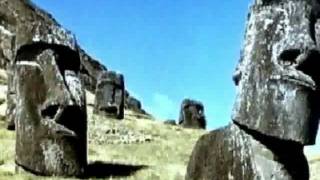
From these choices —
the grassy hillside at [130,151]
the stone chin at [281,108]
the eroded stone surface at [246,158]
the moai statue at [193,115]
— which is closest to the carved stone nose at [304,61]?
the stone chin at [281,108]

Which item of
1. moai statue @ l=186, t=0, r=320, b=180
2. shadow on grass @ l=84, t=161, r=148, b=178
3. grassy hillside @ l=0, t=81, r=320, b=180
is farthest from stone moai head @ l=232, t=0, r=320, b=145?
shadow on grass @ l=84, t=161, r=148, b=178

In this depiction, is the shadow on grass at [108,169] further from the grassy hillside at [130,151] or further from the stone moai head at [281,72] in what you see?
the stone moai head at [281,72]

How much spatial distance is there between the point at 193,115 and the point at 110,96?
4.24 m

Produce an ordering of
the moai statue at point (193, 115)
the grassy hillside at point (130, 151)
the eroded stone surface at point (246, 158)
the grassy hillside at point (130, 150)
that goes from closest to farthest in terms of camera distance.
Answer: the eroded stone surface at point (246, 158), the grassy hillside at point (130, 151), the grassy hillside at point (130, 150), the moai statue at point (193, 115)

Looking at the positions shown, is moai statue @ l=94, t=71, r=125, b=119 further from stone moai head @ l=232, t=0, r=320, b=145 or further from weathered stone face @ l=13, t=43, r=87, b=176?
stone moai head @ l=232, t=0, r=320, b=145

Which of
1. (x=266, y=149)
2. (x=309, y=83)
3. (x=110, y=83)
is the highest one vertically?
(x=110, y=83)

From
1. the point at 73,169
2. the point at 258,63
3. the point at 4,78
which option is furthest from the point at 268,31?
the point at 4,78

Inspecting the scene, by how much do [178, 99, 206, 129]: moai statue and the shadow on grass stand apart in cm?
2085

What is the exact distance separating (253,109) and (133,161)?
12.7 meters

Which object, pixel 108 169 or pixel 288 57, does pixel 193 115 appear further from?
pixel 288 57

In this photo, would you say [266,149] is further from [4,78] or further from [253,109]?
[4,78]

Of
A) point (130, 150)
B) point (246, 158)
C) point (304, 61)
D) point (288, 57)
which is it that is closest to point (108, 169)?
point (130, 150)

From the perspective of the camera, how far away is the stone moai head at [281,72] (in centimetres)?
1023

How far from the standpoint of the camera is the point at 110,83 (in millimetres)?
41500
